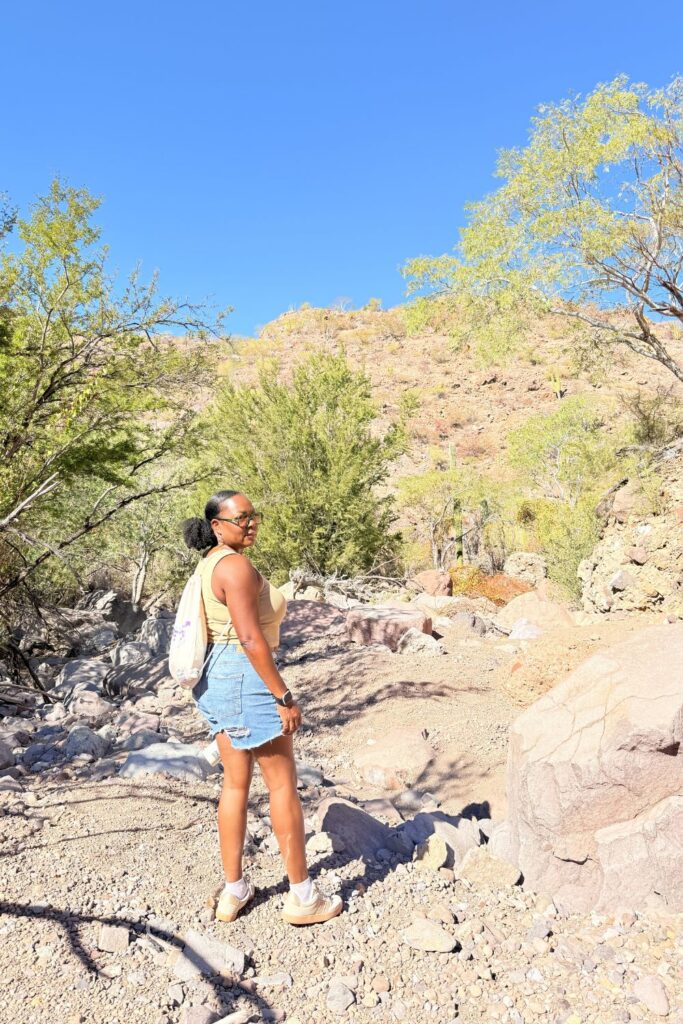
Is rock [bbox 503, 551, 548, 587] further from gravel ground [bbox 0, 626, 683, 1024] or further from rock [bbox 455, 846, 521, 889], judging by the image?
gravel ground [bbox 0, 626, 683, 1024]

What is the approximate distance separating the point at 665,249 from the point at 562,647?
7.74 m

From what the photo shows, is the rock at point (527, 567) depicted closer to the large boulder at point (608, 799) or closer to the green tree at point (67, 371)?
the green tree at point (67, 371)

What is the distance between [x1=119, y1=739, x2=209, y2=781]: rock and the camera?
384cm

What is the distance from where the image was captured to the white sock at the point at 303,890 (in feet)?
8.18

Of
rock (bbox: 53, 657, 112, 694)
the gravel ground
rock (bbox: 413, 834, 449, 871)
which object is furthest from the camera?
rock (bbox: 53, 657, 112, 694)

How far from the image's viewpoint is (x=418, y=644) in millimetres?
7652

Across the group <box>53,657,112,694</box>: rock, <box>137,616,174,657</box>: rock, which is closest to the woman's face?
<box>53,657,112,694</box>: rock

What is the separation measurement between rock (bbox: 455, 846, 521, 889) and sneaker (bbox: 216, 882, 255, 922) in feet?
3.03

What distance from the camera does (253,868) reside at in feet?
9.47

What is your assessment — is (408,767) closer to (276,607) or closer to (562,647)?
(562,647)

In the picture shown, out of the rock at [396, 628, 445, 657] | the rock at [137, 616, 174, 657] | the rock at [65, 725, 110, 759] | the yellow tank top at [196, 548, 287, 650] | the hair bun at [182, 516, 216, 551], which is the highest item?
the hair bun at [182, 516, 216, 551]

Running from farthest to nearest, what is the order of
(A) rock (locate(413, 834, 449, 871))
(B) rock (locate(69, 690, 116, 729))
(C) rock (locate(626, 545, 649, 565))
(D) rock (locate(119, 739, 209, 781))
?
(C) rock (locate(626, 545, 649, 565)), (B) rock (locate(69, 690, 116, 729)), (D) rock (locate(119, 739, 209, 781)), (A) rock (locate(413, 834, 449, 871))

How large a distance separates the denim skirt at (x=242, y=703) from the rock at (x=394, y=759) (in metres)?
2.44

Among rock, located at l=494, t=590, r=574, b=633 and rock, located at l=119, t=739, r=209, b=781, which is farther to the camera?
rock, located at l=494, t=590, r=574, b=633
